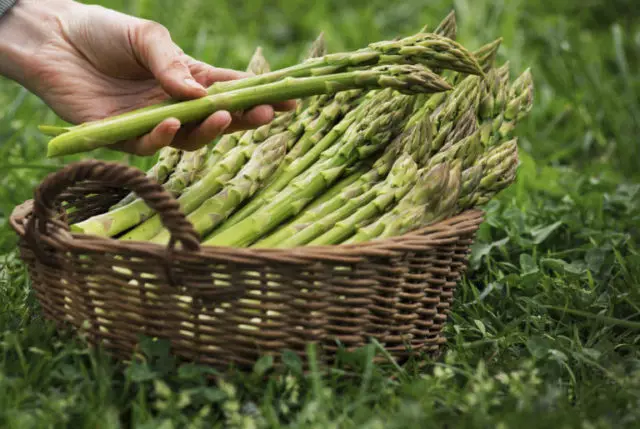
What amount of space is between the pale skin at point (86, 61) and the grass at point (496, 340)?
651 mm

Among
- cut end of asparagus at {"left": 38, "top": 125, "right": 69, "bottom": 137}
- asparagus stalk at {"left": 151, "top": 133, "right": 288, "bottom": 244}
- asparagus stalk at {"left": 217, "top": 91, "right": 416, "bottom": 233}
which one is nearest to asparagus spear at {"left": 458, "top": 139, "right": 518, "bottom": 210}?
asparagus stalk at {"left": 217, "top": 91, "right": 416, "bottom": 233}

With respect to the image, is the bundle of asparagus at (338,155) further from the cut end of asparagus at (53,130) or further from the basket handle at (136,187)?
the basket handle at (136,187)

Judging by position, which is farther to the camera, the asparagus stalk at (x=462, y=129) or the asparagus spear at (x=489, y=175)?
the asparagus stalk at (x=462, y=129)

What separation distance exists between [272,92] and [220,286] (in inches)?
31.0

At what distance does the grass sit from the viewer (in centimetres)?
233

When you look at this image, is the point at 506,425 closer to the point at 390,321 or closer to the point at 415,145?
the point at 390,321

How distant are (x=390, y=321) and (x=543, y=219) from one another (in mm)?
1583

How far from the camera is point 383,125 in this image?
3086 mm

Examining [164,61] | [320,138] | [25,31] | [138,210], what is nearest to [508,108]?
[320,138]

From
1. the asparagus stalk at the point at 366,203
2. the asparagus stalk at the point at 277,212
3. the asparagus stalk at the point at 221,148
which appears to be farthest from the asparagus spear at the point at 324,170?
the asparagus stalk at the point at 221,148

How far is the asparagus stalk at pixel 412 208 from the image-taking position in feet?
8.78

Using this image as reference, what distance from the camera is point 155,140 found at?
2.85 metres

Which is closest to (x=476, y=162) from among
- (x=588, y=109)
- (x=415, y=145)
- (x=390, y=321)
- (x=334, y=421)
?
(x=415, y=145)

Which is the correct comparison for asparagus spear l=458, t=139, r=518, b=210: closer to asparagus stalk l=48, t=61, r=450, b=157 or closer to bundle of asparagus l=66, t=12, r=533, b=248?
bundle of asparagus l=66, t=12, r=533, b=248
